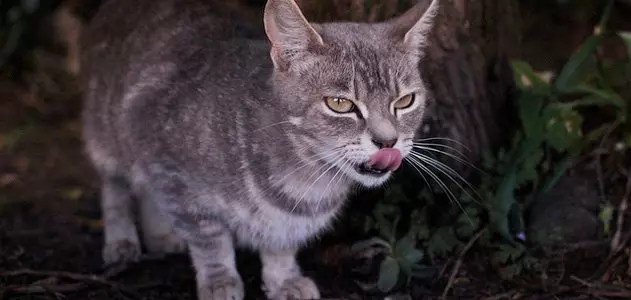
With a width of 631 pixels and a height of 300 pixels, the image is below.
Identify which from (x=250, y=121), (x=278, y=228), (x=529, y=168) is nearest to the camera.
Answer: (x=250, y=121)

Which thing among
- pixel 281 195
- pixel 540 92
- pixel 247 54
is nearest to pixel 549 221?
pixel 540 92

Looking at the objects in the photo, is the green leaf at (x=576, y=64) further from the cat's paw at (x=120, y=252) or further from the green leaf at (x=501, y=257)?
the cat's paw at (x=120, y=252)

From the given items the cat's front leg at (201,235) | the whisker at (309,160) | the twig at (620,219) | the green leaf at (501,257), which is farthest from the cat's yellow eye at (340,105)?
the twig at (620,219)

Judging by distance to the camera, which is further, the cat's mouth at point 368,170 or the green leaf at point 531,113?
the green leaf at point 531,113

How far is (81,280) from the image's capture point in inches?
120

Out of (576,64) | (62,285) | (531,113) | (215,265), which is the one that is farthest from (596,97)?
(62,285)

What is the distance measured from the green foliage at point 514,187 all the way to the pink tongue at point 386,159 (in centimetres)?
55

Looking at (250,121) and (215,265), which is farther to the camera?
(215,265)

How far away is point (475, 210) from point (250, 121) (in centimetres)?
99

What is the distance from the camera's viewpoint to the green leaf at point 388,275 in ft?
9.46

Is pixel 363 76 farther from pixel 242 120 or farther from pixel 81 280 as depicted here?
pixel 81 280

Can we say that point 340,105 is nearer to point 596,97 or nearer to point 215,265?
point 215,265

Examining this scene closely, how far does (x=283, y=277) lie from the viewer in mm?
3002

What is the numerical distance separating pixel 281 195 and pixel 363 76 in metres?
0.51
